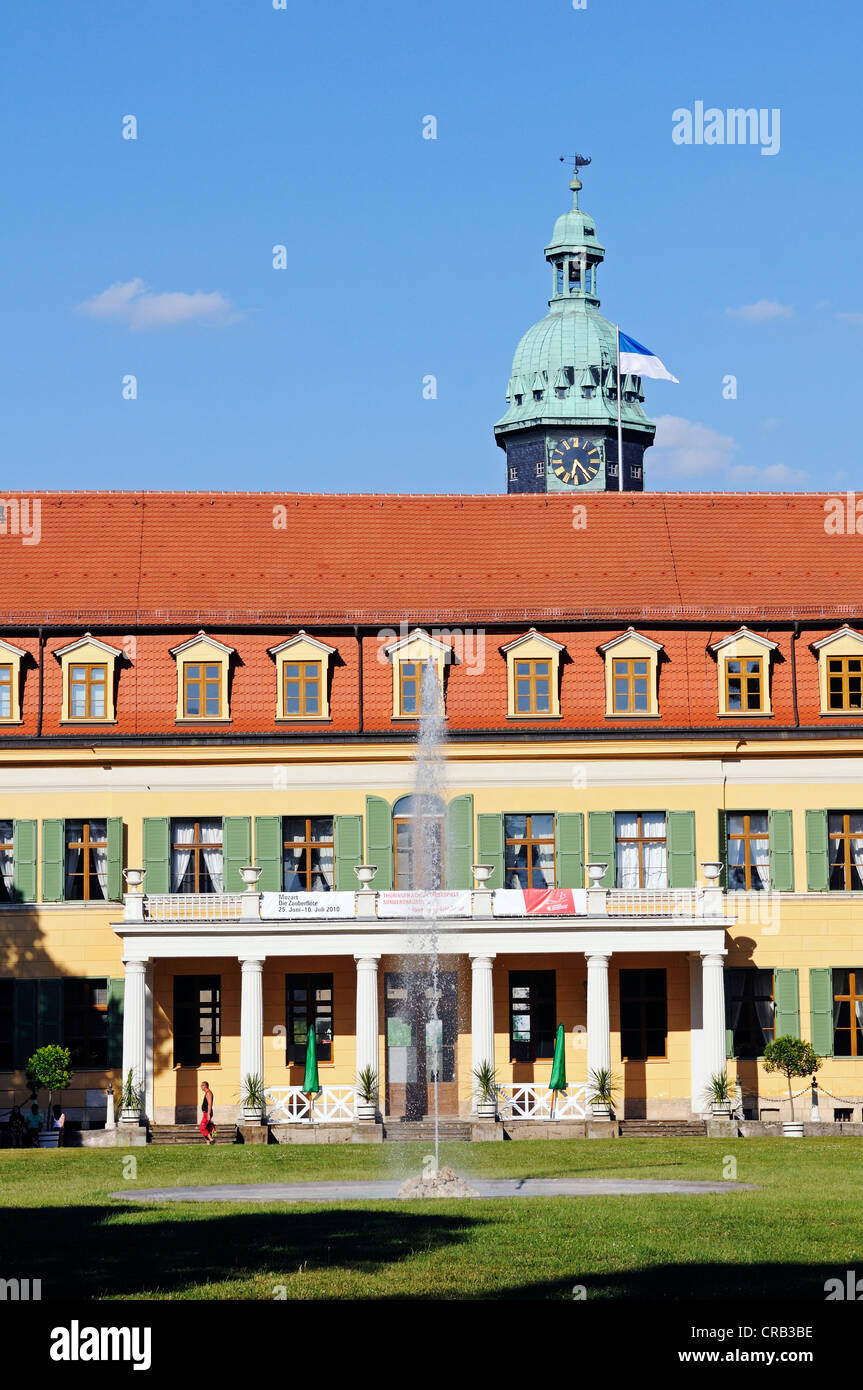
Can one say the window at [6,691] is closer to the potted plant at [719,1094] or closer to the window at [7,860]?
the window at [7,860]

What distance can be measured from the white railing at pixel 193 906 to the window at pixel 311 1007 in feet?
7.02

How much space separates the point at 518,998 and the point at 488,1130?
4.58m

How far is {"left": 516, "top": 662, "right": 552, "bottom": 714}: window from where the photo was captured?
4606 centimetres

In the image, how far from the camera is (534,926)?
42.7 meters

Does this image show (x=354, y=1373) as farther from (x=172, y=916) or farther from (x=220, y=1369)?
(x=172, y=916)

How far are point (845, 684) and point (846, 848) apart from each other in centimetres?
349

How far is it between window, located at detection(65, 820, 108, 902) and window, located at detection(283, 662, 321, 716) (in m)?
4.62

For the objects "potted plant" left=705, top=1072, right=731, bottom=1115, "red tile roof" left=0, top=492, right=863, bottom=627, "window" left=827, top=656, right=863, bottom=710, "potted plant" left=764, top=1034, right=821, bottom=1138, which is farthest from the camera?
"red tile roof" left=0, top=492, right=863, bottom=627

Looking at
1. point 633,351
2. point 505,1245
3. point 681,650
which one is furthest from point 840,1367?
point 633,351

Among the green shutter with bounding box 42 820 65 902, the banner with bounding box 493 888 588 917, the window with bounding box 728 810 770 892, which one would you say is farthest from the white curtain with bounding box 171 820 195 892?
the window with bounding box 728 810 770 892

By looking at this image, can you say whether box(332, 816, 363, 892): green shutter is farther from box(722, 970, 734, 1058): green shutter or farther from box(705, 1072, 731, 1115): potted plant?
box(705, 1072, 731, 1115): potted plant

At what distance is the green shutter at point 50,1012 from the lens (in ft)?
144

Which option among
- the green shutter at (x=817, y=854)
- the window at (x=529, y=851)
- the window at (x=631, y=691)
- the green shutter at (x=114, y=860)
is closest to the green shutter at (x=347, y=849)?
the window at (x=529, y=851)

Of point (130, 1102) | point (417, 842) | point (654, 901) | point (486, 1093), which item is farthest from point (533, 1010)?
point (130, 1102)
